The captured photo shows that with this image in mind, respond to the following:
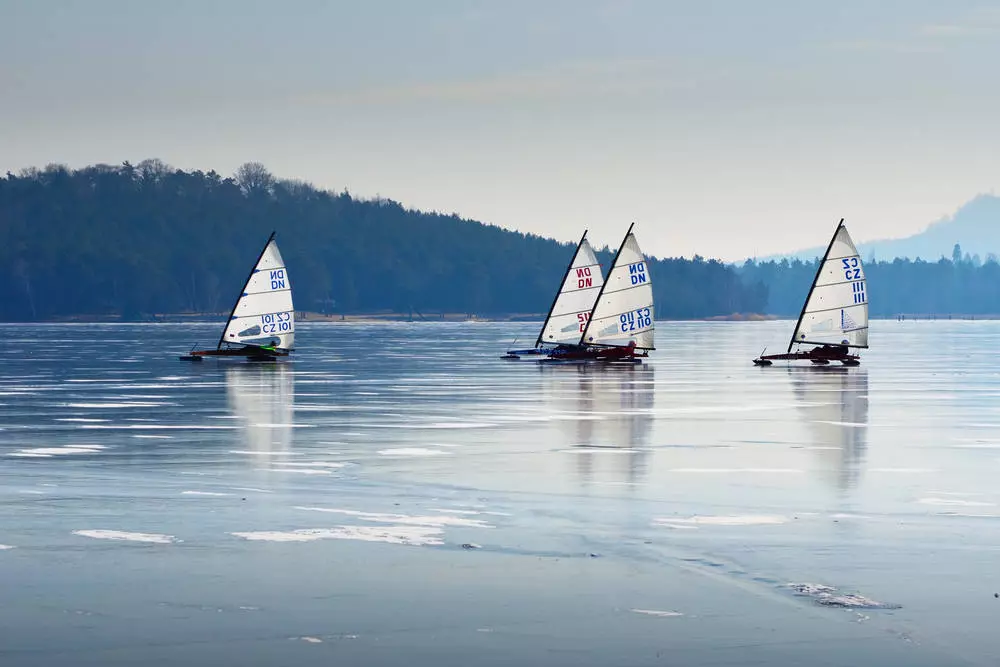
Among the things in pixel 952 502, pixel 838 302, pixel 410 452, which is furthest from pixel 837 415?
pixel 838 302

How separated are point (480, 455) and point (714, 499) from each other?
8189 millimetres

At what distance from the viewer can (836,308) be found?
299 ft

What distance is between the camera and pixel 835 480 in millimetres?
26453

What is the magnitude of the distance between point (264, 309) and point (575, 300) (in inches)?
699

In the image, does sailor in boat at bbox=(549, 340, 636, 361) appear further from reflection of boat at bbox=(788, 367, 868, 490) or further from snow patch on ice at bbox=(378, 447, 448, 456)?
snow patch on ice at bbox=(378, 447, 448, 456)

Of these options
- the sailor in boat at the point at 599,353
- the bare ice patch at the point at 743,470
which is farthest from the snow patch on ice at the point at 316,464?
the sailor in boat at the point at 599,353

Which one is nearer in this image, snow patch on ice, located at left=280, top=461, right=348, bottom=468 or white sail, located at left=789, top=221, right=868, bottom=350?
snow patch on ice, located at left=280, top=461, right=348, bottom=468

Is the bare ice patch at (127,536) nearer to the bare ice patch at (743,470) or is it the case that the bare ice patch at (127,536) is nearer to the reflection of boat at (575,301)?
the bare ice patch at (743,470)

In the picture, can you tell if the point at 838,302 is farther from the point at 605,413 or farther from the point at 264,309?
the point at 605,413

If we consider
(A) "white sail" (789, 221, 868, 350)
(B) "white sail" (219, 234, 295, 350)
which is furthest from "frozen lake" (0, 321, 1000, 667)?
(B) "white sail" (219, 234, 295, 350)

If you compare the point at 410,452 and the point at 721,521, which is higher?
the point at 410,452

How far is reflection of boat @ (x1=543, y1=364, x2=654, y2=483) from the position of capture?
3081 centimetres

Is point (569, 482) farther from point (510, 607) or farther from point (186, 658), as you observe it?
point (186, 658)

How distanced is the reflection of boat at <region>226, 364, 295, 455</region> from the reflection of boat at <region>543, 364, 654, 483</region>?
6.32 metres
